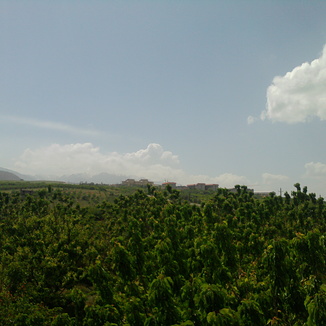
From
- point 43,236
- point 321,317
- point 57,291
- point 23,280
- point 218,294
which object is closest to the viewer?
point 321,317

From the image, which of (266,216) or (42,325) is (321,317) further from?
(266,216)

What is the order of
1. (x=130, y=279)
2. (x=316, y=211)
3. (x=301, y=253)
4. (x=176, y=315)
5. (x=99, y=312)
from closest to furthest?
1. (x=176, y=315)
2. (x=99, y=312)
3. (x=301, y=253)
4. (x=130, y=279)
5. (x=316, y=211)

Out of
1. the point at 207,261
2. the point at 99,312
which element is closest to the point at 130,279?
the point at 99,312

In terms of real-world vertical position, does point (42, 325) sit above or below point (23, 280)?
above

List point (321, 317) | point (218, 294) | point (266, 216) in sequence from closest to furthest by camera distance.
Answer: point (321, 317)
point (218, 294)
point (266, 216)

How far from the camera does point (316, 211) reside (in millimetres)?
73250

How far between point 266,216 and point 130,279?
174 feet

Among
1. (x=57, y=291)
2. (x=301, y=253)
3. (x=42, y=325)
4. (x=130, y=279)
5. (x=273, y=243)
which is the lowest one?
(x=57, y=291)

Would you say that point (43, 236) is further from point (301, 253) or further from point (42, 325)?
point (301, 253)

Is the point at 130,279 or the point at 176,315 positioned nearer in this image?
the point at 176,315

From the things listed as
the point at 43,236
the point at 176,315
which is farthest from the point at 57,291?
the point at 176,315

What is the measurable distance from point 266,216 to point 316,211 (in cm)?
2025

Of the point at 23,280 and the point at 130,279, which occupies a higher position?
the point at 130,279

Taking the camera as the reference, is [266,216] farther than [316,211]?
No
